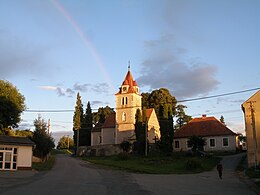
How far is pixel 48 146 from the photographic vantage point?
150 ft

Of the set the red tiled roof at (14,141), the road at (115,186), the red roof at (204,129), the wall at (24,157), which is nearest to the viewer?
the road at (115,186)

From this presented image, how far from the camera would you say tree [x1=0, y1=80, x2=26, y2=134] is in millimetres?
47156

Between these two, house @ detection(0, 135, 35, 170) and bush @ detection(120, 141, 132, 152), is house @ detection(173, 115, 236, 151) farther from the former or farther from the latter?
house @ detection(0, 135, 35, 170)

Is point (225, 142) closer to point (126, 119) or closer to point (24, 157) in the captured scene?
point (126, 119)

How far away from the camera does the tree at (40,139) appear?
44.1 meters

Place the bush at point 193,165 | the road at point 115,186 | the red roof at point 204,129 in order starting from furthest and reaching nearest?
the red roof at point 204,129, the bush at point 193,165, the road at point 115,186

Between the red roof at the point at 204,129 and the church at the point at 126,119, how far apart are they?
5.68m

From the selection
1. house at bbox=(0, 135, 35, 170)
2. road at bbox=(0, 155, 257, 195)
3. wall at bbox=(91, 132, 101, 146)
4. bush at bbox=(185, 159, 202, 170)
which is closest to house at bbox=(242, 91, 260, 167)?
bush at bbox=(185, 159, 202, 170)

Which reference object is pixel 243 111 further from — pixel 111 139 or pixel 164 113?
pixel 111 139

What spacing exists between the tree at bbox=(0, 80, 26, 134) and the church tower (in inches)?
912

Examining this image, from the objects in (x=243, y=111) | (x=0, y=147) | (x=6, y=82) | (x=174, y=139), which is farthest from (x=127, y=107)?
(x=0, y=147)

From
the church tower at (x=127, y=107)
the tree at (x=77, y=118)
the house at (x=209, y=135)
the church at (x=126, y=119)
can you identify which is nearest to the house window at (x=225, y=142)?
the house at (x=209, y=135)

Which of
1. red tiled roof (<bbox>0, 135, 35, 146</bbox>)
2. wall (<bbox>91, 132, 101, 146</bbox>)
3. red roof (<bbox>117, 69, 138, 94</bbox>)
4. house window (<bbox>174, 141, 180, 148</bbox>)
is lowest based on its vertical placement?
red tiled roof (<bbox>0, 135, 35, 146</bbox>)

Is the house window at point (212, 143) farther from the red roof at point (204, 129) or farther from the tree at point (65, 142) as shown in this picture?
the tree at point (65, 142)
